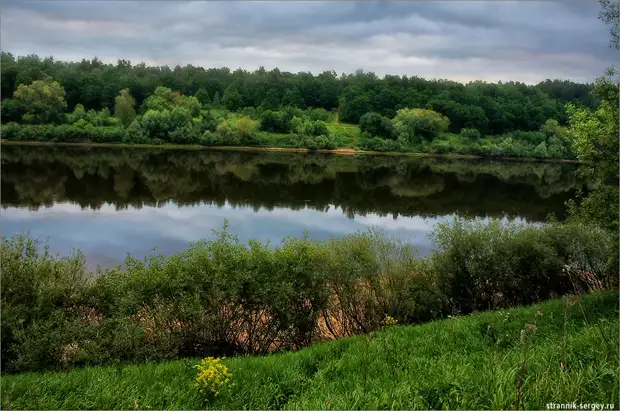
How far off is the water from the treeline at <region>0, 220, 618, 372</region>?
396 inches

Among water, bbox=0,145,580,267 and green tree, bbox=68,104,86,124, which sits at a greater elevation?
green tree, bbox=68,104,86,124

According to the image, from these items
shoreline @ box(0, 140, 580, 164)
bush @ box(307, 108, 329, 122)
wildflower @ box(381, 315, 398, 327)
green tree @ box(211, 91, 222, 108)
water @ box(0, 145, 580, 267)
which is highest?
green tree @ box(211, 91, 222, 108)

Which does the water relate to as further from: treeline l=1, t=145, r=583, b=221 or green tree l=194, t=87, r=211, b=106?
green tree l=194, t=87, r=211, b=106

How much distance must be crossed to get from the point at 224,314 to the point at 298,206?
2934 centimetres

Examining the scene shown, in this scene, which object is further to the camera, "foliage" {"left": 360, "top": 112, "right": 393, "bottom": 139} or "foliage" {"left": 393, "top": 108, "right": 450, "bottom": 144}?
"foliage" {"left": 360, "top": 112, "right": 393, "bottom": 139}

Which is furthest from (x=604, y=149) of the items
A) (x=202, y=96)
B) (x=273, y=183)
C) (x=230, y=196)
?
(x=202, y=96)

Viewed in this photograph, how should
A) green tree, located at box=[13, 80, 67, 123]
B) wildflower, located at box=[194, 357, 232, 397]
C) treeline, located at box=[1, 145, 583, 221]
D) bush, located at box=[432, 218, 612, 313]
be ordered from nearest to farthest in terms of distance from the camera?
1. wildflower, located at box=[194, 357, 232, 397]
2. bush, located at box=[432, 218, 612, 313]
3. treeline, located at box=[1, 145, 583, 221]
4. green tree, located at box=[13, 80, 67, 123]

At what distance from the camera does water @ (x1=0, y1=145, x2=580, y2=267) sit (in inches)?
1178

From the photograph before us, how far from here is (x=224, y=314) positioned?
1227 cm

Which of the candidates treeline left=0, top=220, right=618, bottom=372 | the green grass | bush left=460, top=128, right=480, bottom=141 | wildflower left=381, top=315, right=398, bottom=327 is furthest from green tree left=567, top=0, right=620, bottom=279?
bush left=460, top=128, right=480, bottom=141

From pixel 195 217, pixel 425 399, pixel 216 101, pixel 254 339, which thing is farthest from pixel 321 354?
pixel 216 101

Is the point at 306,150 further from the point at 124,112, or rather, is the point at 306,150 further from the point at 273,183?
the point at 273,183

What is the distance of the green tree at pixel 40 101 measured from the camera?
8944 centimetres

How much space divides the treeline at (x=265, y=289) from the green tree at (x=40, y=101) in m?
90.4
